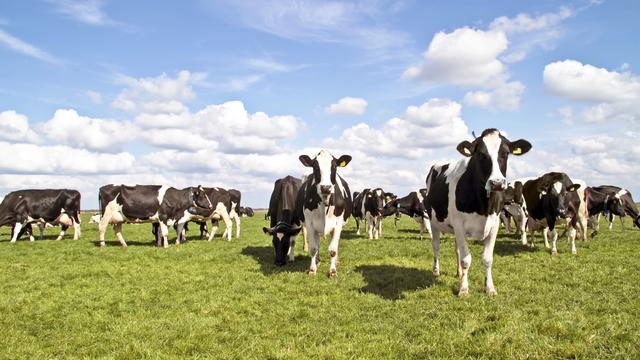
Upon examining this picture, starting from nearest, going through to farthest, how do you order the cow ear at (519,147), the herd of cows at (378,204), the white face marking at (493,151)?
the white face marking at (493,151) → the cow ear at (519,147) → the herd of cows at (378,204)

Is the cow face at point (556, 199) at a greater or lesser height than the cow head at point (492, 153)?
lesser

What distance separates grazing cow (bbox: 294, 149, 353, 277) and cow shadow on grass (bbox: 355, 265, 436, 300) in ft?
3.54

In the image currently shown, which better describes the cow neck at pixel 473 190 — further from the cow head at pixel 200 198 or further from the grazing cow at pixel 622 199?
the grazing cow at pixel 622 199

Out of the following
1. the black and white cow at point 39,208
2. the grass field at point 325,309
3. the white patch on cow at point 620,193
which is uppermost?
the white patch on cow at point 620,193

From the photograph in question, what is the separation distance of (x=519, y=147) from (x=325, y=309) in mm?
4964

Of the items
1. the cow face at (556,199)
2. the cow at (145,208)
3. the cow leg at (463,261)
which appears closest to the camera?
the cow leg at (463,261)

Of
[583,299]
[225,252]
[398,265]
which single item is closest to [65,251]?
[225,252]

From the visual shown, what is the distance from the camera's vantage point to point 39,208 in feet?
78.7

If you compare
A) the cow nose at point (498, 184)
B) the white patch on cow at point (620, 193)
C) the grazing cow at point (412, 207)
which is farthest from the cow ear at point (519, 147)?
the white patch on cow at point (620, 193)

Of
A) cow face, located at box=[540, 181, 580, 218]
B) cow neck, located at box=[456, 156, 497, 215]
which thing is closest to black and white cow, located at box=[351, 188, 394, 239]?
cow face, located at box=[540, 181, 580, 218]

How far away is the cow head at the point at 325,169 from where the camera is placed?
11.2 metres

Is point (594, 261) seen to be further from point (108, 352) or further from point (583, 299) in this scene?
point (108, 352)

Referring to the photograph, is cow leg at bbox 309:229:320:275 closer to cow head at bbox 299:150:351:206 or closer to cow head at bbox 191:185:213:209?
cow head at bbox 299:150:351:206

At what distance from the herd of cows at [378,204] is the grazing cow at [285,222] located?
3 centimetres
